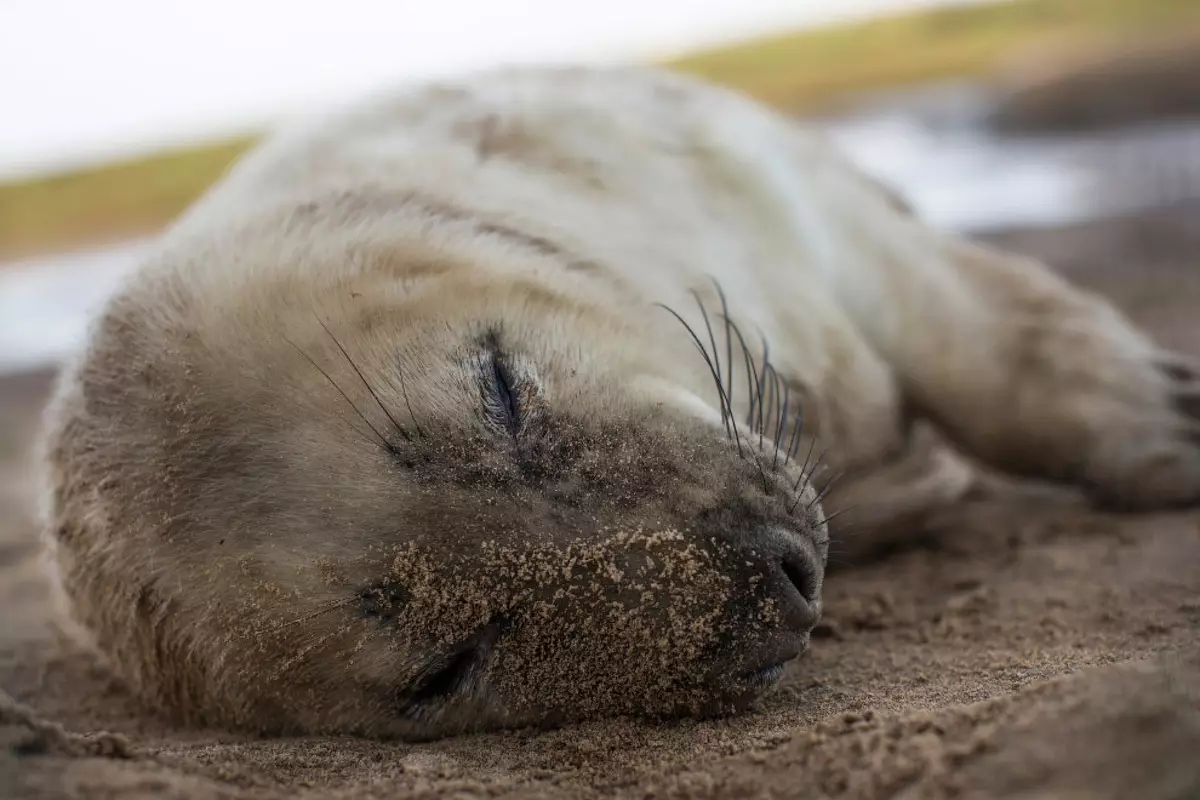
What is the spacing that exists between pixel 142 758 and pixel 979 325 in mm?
2085

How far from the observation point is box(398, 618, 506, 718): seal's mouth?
158cm

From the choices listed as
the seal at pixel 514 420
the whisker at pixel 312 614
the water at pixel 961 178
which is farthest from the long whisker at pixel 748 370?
the water at pixel 961 178

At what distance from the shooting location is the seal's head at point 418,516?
1.53 metres

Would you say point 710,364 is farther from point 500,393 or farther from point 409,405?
point 409,405

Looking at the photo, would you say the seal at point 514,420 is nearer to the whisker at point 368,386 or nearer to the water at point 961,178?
the whisker at point 368,386

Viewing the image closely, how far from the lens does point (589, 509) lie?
1.56 m

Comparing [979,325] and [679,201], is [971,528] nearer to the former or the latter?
[979,325]

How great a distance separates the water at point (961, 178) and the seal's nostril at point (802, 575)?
4.26 meters

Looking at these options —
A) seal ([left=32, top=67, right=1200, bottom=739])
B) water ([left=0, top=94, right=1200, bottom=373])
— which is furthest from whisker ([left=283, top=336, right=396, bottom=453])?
water ([left=0, top=94, right=1200, bottom=373])

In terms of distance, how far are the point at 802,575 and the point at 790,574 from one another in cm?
2

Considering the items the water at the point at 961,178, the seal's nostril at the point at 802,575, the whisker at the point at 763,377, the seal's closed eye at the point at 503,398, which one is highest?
the water at the point at 961,178

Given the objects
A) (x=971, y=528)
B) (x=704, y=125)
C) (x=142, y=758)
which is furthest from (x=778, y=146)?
(x=142, y=758)

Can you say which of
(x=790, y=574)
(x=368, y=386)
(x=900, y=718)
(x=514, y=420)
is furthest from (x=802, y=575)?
(x=368, y=386)

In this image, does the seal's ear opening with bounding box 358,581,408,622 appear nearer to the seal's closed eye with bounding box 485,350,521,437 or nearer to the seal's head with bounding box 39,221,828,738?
the seal's head with bounding box 39,221,828,738
